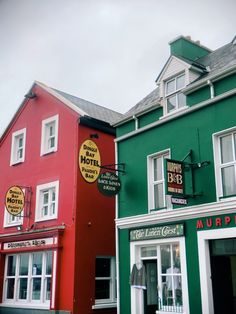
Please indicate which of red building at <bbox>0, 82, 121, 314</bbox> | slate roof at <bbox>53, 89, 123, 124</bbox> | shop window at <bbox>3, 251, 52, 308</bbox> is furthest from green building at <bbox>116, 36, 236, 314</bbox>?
shop window at <bbox>3, 251, 52, 308</bbox>

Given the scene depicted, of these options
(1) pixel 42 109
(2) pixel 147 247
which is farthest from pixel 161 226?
(1) pixel 42 109

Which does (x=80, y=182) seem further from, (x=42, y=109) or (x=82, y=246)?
(x=42, y=109)

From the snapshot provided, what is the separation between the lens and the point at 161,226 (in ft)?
45.1

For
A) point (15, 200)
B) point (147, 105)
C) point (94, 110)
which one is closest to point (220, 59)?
point (147, 105)

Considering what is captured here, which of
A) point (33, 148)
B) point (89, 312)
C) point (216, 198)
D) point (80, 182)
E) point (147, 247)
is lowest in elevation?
point (89, 312)

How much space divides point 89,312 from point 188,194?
7.22 metres

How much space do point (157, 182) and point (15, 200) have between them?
25.6ft

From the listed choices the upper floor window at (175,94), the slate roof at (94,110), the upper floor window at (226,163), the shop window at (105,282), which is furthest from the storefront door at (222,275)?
the slate roof at (94,110)

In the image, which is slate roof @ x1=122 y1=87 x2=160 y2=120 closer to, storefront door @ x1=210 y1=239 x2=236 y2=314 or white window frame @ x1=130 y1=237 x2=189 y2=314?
white window frame @ x1=130 y1=237 x2=189 y2=314

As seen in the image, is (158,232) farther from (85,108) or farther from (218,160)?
(85,108)

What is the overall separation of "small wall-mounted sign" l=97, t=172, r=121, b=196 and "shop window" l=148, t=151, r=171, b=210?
1288mm

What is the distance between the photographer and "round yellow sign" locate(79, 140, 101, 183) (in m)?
15.8

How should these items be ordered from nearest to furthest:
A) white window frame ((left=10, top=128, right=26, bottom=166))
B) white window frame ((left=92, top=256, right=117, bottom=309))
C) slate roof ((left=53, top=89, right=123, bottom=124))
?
1. white window frame ((left=92, top=256, right=117, bottom=309))
2. slate roof ((left=53, top=89, right=123, bottom=124))
3. white window frame ((left=10, top=128, right=26, bottom=166))

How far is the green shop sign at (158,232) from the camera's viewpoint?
13.1m
